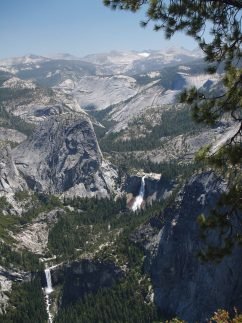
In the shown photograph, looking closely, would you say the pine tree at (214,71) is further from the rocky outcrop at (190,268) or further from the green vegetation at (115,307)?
the green vegetation at (115,307)

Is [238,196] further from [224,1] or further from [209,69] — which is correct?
[224,1]

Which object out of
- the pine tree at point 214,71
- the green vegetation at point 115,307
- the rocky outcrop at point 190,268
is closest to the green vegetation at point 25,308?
the green vegetation at point 115,307

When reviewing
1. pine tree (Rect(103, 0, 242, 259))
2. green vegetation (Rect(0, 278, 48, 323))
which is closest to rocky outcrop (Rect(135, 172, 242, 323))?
green vegetation (Rect(0, 278, 48, 323))

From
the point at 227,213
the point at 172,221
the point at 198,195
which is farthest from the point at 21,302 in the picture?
the point at 227,213

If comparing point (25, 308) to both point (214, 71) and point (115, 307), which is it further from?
point (214, 71)

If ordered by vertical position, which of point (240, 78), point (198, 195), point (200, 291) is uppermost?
point (240, 78)

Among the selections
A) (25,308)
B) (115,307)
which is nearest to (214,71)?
(115,307)
